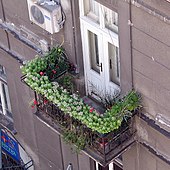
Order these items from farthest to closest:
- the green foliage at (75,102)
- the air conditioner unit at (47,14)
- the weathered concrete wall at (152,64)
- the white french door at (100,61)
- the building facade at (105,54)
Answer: the air conditioner unit at (47,14), the white french door at (100,61), the green foliage at (75,102), the building facade at (105,54), the weathered concrete wall at (152,64)

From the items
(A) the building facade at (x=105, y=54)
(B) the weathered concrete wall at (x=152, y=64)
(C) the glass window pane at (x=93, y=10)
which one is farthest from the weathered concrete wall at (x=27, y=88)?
(B) the weathered concrete wall at (x=152, y=64)

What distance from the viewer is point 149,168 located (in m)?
14.4

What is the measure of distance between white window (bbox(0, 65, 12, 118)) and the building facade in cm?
84

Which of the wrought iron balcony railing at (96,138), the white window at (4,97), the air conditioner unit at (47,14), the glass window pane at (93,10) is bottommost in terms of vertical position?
the white window at (4,97)

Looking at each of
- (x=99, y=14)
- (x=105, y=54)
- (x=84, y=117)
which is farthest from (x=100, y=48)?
(x=84, y=117)

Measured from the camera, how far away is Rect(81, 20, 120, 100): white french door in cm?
1381

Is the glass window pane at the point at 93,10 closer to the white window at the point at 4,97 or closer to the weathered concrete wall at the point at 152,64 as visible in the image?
the weathered concrete wall at the point at 152,64

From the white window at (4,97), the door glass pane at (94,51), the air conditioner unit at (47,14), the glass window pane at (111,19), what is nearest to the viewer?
the glass window pane at (111,19)

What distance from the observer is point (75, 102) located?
13.6 m

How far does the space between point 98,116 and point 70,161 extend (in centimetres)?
412

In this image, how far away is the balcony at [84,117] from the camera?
1315 cm

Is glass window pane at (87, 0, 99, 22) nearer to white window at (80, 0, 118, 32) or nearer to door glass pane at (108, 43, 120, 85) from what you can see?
white window at (80, 0, 118, 32)

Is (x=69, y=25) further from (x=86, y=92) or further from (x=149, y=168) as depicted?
(x=149, y=168)

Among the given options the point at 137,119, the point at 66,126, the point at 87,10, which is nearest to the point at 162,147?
the point at 137,119
